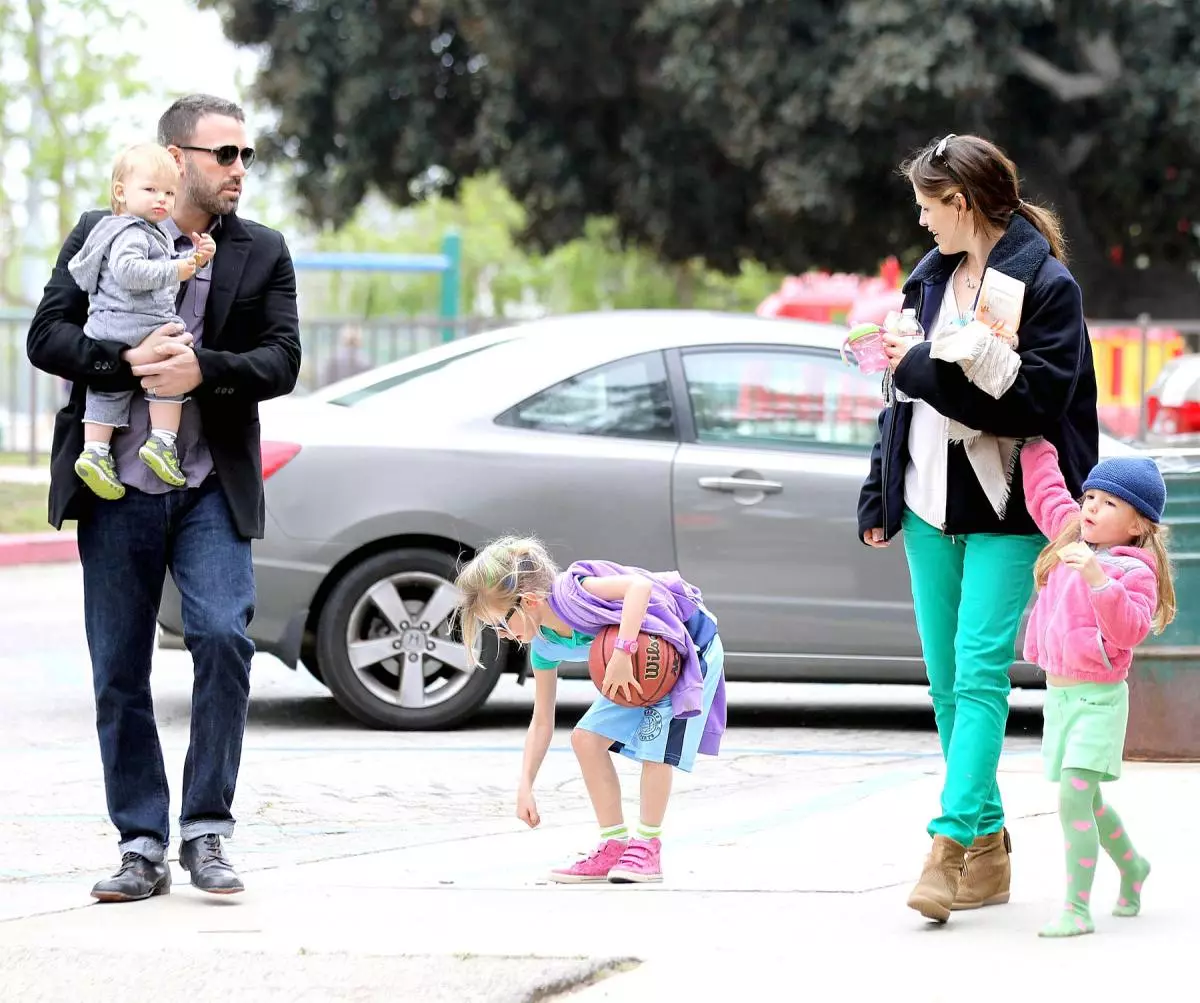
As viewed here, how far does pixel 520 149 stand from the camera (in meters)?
26.5

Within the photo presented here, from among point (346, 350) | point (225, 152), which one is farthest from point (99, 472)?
point (346, 350)

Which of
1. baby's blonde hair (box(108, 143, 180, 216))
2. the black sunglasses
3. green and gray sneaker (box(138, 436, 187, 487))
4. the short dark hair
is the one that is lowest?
green and gray sneaker (box(138, 436, 187, 487))

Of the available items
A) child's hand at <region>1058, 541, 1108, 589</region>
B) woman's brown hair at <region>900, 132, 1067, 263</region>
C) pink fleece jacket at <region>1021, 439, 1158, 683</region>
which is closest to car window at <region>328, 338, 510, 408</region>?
woman's brown hair at <region>900, 132, 1067, 263</region>

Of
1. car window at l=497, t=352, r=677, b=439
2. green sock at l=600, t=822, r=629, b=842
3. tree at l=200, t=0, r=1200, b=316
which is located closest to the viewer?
green sock at l=600, t=822, r=629, b=842

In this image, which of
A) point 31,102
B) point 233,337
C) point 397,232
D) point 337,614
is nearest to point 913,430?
point 233,337

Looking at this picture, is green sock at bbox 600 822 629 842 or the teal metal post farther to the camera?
the teal metal post

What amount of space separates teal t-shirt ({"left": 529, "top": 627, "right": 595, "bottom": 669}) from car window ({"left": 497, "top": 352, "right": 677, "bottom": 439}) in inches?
113

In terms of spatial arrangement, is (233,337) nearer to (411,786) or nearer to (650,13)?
(411,786)

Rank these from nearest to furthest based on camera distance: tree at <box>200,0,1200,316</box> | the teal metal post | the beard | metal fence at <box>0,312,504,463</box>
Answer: the beard → metal fence at <box>0,312,504,463</box> → tree at <box>200,0,1200,316</box> → the teal metal post

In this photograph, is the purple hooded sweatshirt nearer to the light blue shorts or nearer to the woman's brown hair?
the light blue shorts

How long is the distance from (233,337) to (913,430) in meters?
1.63

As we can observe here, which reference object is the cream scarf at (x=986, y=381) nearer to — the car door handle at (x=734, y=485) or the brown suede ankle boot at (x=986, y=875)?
the brown suede ankle boot at (x=986, y=875)

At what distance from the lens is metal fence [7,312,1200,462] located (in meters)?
18.9

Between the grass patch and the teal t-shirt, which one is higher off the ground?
the teal t-shirt
